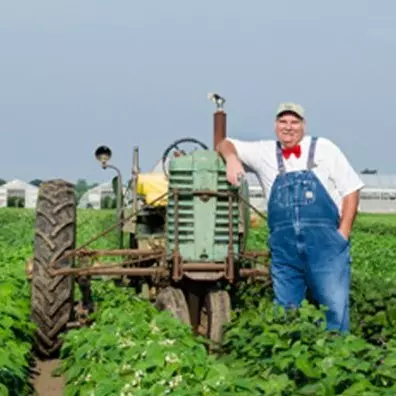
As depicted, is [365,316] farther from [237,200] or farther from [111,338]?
[111,338]

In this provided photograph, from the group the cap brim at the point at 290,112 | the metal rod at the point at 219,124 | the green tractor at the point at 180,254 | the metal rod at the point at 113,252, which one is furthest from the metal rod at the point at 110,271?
the cap brim at the point at 290,112

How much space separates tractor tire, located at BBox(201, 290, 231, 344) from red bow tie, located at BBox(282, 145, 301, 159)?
59.8 inches

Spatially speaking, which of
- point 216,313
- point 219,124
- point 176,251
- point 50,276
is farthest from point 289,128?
point 50,276

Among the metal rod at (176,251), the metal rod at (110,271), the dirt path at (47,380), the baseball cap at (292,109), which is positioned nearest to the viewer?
the baseball cap at (292,109)

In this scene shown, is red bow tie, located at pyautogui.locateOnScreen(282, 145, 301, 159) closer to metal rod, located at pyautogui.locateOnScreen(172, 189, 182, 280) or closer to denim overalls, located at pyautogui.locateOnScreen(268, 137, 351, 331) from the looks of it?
denim overalls, located at pyautogui.locateOnScreen(268, 137, 351, 331)

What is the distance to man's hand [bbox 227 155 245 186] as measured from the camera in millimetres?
6090

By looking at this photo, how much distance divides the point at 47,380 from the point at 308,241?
236cm

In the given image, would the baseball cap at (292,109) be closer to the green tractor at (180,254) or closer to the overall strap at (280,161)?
the overall strap at (280,161)

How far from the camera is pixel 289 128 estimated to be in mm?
5914

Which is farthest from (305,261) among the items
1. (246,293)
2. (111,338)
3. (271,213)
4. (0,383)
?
(246,293)

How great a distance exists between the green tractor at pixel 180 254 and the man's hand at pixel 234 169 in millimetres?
1108

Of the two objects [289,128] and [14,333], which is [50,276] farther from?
[289,128]

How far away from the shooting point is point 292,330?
5.04 meters

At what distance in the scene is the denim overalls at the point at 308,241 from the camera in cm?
593
